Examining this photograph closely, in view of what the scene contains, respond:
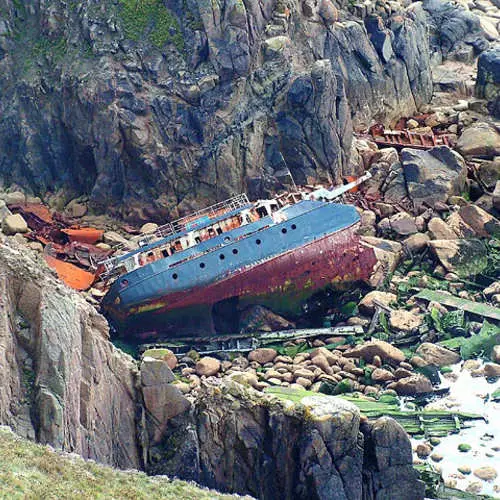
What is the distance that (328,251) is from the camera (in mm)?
44125

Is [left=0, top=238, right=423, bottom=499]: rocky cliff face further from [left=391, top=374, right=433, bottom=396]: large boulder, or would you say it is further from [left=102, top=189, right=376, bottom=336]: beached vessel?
[left=102, top=189, right=376, bottom=336]: beached vessel

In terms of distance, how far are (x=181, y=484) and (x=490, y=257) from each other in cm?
2312

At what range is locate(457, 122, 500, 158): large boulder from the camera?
2076 inches

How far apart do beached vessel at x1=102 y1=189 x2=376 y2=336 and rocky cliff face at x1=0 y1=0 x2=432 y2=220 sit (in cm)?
447

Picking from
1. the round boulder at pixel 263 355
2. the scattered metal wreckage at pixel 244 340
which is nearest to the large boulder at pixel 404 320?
the scattered metal wreckage at pixel 244 340

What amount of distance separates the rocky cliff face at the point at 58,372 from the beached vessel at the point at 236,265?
1253 centimetres

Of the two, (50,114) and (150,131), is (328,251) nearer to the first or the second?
(150,131)

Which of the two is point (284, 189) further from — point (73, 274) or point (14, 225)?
point (14, 225)

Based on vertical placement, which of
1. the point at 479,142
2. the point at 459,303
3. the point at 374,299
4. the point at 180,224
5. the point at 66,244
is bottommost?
the point at 459,303

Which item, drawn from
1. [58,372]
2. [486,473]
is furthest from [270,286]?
[58,372]

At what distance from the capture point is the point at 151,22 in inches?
2000

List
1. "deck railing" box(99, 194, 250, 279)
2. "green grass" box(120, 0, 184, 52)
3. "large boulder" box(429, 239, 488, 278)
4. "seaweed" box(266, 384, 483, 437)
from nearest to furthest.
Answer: "seaweed" box(266, 384, 483, 437) → "deck railing" box(99, 194, 250, 279) → "large boulder" box(429, 239, 488, 278) → "green grass" box(120, 0, 184, 52)

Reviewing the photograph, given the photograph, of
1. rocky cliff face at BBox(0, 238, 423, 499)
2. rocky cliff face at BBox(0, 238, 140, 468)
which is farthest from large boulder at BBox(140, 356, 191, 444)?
rocky cliff face at BBox(0, 238, 140, 468)

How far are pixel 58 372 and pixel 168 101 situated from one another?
24664 mm
